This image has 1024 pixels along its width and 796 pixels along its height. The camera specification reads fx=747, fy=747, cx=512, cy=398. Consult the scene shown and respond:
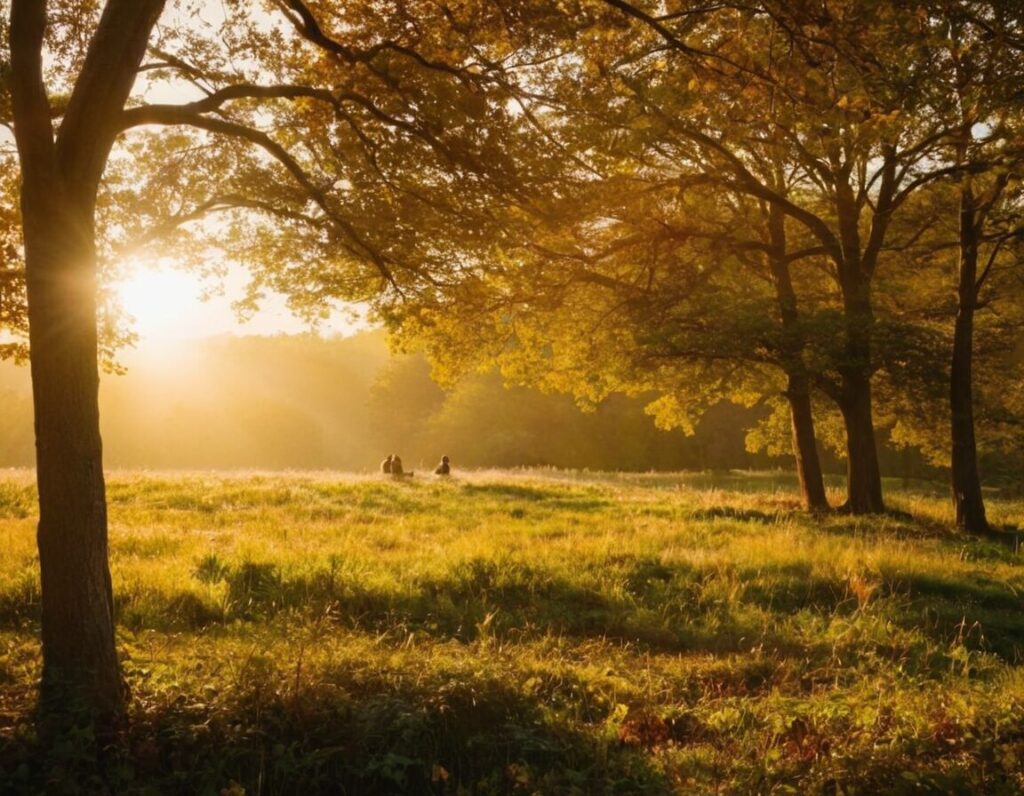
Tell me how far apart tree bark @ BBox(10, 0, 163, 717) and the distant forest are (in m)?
22.1

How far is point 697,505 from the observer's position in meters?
18.1

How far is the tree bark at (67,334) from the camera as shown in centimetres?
497

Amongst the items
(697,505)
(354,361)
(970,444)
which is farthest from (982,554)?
(354,361)

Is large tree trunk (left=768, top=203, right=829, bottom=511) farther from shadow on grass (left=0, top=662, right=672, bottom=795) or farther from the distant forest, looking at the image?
shadow on grass (left=0, top=662, right=672, bottom=795)

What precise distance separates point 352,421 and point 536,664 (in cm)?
11081

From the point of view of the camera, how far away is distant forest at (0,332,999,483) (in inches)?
2628

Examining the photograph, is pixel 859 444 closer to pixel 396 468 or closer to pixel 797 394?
pixel 797 394

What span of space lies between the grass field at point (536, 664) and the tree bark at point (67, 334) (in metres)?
0.52

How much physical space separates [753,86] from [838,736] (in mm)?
5114

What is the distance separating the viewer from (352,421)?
114062mm

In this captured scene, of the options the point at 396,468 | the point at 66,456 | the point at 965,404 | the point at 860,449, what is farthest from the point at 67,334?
the point at 396,468

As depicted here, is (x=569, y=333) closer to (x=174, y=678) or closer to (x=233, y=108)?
(x=233, y=108)

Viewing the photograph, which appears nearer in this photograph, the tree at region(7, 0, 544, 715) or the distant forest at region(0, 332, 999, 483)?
the tree at region(7, 0, 544, 715)

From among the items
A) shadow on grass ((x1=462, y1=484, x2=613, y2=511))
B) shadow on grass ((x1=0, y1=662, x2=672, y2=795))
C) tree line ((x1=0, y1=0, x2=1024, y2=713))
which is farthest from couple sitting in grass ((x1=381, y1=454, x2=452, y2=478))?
shadow on grass ((x1=0, y1=662, x2=672, y2=795))
